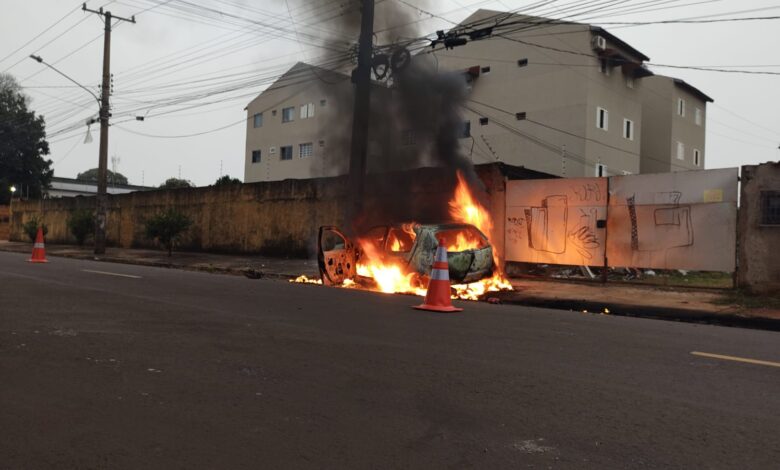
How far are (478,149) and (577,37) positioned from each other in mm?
7720

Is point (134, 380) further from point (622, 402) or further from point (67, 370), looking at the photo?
point (622, 402)

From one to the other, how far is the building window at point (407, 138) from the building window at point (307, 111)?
23.3 meters

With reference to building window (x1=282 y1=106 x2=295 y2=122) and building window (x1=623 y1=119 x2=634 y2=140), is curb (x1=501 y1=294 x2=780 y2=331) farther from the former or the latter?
building window (x1=282 y1=106 x2=295 y2=122)

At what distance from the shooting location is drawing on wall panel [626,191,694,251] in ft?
35.4

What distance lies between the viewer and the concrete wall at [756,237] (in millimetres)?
9859

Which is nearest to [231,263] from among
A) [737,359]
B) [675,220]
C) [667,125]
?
[675,220]

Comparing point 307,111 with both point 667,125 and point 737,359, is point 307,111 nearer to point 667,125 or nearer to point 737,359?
point 667,125

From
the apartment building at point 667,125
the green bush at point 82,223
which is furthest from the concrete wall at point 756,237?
the green bush at point 82,223

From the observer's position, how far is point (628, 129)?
3022cm

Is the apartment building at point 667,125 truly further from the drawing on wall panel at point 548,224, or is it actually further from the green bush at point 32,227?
the green bush at point 32,227

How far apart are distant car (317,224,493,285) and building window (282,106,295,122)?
98.8ft

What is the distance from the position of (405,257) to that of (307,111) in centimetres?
3006

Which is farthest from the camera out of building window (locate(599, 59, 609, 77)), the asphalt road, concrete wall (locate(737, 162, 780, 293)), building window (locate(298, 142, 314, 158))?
building window (locate(298, 142, 314, 158))

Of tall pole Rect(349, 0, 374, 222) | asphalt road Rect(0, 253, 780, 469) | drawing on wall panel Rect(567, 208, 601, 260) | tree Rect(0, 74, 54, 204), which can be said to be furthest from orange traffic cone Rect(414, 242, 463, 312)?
tree Rect(0, 74, 54, 204)
